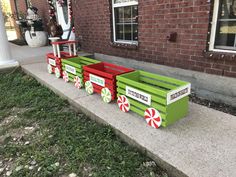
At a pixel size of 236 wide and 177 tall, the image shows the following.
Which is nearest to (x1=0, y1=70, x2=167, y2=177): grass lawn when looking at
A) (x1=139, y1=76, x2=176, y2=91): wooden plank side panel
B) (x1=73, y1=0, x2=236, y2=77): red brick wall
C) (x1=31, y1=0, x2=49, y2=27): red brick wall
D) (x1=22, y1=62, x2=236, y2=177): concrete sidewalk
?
(x1=22, y1=62, x2=236, y2=177): concrete sidewalk

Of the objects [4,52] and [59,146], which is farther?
[4,52]

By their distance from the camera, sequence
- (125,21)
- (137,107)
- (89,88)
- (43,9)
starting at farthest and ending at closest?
(43,9)
(125,21)
(89,88)
(137,107)

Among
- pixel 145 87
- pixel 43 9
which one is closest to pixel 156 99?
pixel 145 87

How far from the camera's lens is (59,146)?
232 centimetres

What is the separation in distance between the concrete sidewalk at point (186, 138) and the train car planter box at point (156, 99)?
3.7 inches

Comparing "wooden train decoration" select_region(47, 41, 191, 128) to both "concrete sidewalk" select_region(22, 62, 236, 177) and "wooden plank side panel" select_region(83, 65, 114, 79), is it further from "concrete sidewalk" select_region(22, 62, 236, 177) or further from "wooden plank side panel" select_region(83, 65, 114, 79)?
"concrete sidewalk" select_region(22, 62, 236, 177)

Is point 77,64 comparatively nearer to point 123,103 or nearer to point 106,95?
point 106,95

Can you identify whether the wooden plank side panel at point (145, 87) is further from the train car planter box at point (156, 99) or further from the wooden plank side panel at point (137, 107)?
the wooden plank side panel at point (137, 107)

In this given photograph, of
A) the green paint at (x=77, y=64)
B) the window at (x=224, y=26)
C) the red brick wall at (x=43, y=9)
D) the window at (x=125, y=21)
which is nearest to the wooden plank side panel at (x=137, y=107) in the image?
the green paint at (x=77, y=64)

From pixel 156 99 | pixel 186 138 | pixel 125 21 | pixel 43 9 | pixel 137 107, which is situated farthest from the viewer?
pixel 43 9

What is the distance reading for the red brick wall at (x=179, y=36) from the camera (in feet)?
9.85

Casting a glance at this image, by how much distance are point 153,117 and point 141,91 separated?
0.33m

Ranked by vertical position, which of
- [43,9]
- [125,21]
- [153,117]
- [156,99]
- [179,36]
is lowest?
[153,117]

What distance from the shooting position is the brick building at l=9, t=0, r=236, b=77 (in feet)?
9.55
